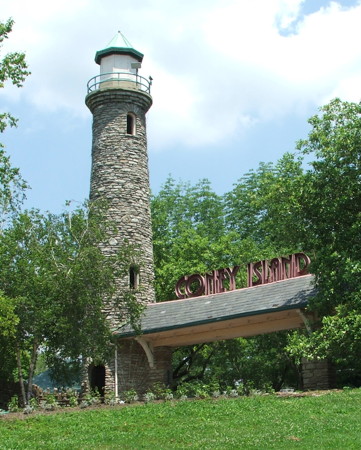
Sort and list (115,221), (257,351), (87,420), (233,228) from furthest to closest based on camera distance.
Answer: (233,228) → (257,351) → (115,221) → (87,420)

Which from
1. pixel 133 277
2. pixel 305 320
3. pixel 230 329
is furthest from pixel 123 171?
pixel 305 320

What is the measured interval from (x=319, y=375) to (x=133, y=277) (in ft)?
30.7

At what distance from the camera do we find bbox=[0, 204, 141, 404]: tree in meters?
20.3

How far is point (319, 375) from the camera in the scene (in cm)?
1978

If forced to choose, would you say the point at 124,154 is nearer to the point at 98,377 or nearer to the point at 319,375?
the point at 98,377

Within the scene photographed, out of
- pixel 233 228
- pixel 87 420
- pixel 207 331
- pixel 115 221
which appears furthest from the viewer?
pixel 233 228

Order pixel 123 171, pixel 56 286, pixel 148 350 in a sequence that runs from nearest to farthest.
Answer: pixel 56 286, pixel 148 350, pixel 123 171

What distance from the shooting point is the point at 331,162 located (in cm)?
1903

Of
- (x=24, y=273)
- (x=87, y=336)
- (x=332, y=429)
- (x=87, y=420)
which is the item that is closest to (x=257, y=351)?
(x=87, y=336)

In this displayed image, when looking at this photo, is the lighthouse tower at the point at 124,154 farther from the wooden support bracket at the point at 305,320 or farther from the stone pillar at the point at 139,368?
the wooden support bracket at the point at 305,320

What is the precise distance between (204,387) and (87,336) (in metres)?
4.16

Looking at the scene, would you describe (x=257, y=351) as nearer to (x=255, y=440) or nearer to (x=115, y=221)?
(x=115, y=221)

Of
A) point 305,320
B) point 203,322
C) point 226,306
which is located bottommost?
point 305,320

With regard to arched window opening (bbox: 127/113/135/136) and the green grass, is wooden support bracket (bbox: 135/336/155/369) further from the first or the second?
arched window opening (bbox: 127/113/135/136)
